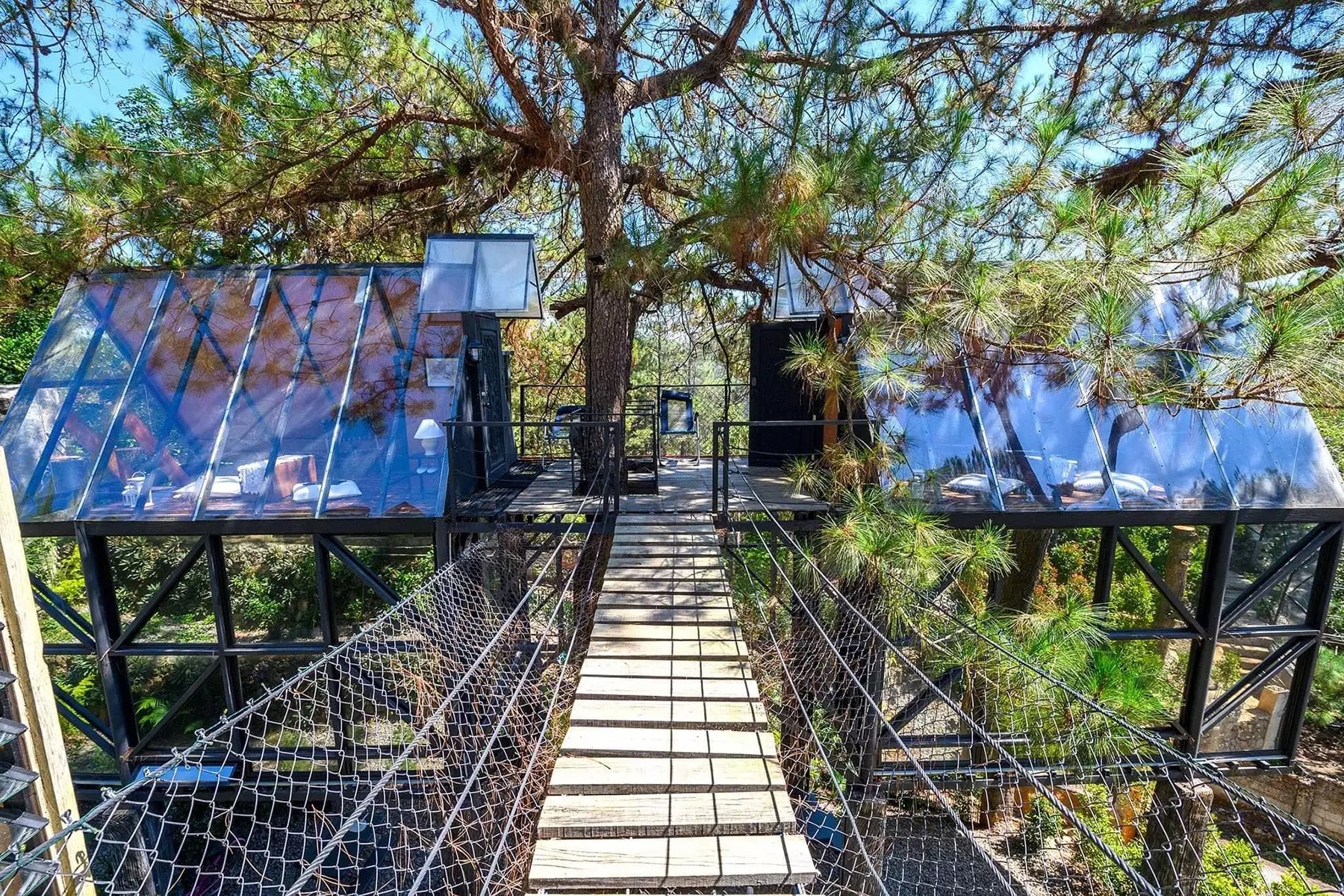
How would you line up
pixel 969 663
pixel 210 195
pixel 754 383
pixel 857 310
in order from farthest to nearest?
1. pixel 754 383
2. pixel 210 195
3. pixel 857 310
4. pixel 969 663

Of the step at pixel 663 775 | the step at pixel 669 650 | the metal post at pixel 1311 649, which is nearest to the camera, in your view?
the step at pixel 663 775

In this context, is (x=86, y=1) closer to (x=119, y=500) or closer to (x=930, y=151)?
(x=119, y=500)

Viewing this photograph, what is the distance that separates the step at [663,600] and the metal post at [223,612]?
3270 millimetres

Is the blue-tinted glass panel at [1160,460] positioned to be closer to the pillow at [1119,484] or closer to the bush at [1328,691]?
the pillow at [1119,484]

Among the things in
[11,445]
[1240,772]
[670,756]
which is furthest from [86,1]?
[1240,772]

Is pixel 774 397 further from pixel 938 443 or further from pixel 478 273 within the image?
pixel 478 273

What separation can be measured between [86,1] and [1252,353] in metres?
7.60

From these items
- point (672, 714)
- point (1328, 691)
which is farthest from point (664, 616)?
point (1328, 691)

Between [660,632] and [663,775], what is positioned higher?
[660,632]

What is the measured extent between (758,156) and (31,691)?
3.88 m

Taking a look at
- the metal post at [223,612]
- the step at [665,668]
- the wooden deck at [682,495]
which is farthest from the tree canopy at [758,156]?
the metal post at [223,612]

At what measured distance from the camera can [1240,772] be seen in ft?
15.7

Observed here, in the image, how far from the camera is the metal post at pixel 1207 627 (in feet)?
14.5

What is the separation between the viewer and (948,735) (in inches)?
185
